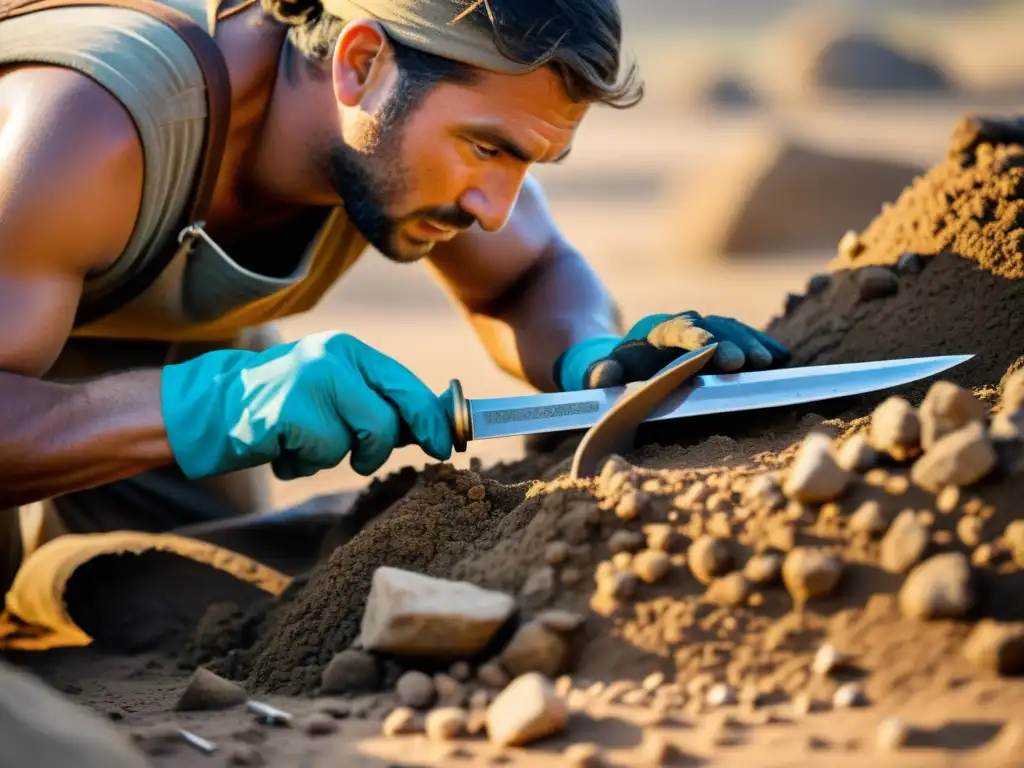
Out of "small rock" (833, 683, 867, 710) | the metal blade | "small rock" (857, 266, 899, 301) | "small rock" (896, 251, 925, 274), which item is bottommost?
"small rock" (833, 683, 867, 710)

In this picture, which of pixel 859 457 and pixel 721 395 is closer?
pixel 859 457

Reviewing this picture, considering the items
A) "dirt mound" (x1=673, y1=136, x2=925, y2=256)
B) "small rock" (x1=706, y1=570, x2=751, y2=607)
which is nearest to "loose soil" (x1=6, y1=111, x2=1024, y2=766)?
"small rock" (x1=706, y1=570, x2=751, y2=607)

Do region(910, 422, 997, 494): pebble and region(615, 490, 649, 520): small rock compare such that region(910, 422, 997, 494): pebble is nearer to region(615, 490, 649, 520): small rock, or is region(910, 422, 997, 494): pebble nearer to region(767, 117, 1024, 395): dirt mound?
region(615, 490, 649, 520): small rock

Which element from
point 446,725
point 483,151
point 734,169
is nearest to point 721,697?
point 446,725

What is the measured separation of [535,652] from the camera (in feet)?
5.44

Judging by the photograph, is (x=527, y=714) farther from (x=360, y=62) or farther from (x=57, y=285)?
(x=360, y=62)

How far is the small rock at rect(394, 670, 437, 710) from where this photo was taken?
1672 mm

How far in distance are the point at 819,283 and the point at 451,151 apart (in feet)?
2.90

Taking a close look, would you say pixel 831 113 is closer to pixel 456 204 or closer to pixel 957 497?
pixel 456 204

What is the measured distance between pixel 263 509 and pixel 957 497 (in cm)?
243

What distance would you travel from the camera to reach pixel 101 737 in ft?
4.62

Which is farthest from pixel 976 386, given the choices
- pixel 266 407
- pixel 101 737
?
pixel 101 737

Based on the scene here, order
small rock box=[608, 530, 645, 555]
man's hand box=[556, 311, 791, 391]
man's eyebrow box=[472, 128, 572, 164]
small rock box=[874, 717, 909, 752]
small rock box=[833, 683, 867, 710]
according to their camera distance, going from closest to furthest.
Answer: small rock box=[874, 717, 909, 752], small rock box=[833, 683, 867, 710], small rock box=[608, 530, 645, 555], man's hand box=[556, 311, 791, 391], man's eyebrow box=[472, 128, 572, 164]

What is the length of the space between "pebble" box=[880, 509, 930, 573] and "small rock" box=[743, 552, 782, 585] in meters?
0.13
